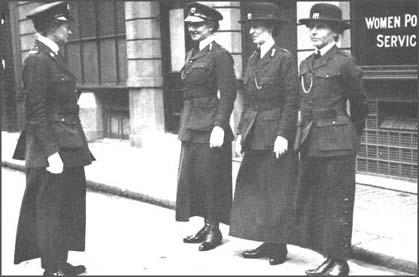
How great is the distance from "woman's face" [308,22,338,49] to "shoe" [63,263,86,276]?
2617 mm

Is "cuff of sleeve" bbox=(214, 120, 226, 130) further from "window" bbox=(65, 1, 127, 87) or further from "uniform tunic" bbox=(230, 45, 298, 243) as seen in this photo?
"window" bbox=(65, 1, 127, 87)

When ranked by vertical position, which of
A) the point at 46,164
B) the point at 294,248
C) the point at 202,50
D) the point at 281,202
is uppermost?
the point at 202,50

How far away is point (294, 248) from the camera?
19.5ft

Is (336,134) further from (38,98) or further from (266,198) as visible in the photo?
(38,98)

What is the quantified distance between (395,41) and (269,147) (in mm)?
3965

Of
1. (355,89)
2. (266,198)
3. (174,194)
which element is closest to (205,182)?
(266,198)

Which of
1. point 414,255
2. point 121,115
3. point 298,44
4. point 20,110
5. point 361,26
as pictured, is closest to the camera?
point 414,255

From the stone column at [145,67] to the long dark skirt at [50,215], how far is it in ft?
24.5

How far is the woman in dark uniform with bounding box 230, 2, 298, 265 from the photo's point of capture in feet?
17.6

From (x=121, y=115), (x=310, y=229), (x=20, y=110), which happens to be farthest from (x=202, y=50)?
(x=20, y=110)

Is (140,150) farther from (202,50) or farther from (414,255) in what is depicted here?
(414,255)

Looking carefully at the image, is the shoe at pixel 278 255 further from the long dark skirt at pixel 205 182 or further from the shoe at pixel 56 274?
the shoe at pixel 56 274

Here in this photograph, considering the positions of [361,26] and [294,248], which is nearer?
[294,248]

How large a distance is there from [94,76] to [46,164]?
33.2 ft
